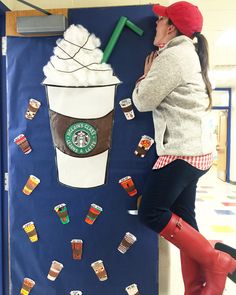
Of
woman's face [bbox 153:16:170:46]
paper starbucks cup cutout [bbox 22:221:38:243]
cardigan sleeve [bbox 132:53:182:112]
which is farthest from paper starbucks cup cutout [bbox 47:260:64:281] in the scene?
woman's face [bbox 153:16:170:46]

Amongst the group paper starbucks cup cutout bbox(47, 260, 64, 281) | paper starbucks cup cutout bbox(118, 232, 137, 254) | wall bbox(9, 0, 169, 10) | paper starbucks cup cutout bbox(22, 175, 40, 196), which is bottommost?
paper starbucks cup cutout bbox(47, 260, 64, 281)

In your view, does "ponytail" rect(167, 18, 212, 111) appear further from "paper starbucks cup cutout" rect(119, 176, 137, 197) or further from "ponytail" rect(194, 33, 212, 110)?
"paper starbucks cup cutout" rect(119, 176, 137, 197)

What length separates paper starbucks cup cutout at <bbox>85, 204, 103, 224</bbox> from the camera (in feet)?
5.63

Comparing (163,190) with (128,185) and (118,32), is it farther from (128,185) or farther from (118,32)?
(118,32)

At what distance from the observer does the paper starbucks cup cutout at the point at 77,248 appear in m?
1.74

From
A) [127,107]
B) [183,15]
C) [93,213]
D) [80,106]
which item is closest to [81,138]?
[80,106]

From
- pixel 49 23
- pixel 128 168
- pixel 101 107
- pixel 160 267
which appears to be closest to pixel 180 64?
pixel 101 107

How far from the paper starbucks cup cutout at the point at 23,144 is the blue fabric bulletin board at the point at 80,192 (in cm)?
2

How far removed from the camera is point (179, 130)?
1.48 m

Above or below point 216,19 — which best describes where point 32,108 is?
below

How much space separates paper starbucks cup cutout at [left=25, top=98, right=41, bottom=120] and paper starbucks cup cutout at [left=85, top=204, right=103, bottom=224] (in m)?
0.59

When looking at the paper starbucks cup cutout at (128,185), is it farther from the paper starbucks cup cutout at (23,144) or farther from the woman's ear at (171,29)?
the woman's ear at (171,29)

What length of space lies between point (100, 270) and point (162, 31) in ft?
4.29

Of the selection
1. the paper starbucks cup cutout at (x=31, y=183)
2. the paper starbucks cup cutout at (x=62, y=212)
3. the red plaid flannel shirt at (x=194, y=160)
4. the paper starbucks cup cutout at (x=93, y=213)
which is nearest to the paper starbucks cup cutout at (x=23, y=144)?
the paper starbucks cup cutout at (x=31, y=183)
